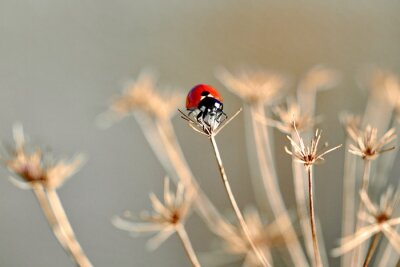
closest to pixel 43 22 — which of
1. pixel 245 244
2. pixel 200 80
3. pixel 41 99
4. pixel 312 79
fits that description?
pixel 41 99

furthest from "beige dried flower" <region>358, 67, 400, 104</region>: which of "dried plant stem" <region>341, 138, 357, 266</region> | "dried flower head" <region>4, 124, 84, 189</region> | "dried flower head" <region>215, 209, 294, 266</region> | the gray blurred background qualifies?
the gray blurred background

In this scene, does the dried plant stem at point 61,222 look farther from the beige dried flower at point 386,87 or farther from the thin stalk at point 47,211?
the beige dried flower at point 386,87

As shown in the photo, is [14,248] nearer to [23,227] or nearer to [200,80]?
[23,227]

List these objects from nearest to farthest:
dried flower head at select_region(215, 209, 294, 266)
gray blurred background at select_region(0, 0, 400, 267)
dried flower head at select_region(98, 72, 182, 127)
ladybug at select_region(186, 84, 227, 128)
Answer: ladybug at select_region(186, 84, 227, 128)
dried flower head at select_region(215, 209, 294, 266)
dried flower head at select_region(98, 72, 182, 127)
gray blurred background at select_region(0, 0, 400, 267)

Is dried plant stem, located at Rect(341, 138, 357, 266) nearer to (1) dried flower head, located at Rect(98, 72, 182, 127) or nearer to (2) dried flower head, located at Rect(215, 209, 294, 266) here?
(2) dried flower head, located at Rect(215, 209, 294, 266)

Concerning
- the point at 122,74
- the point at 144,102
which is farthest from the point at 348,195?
the point at 122,74

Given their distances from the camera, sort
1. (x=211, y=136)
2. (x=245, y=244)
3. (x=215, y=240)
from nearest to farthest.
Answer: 1. (x=211, y=136)
2. (x=245, y=244)
3. (x=215, y=240)

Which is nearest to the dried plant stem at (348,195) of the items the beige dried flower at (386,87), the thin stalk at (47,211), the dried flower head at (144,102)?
the beige dried flower at (386,87)
